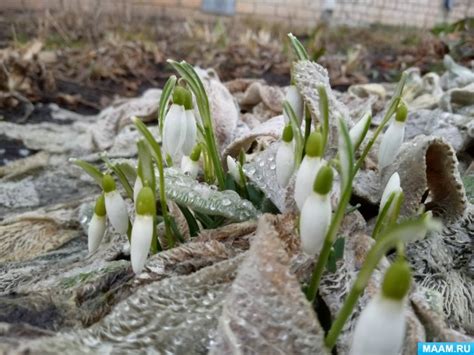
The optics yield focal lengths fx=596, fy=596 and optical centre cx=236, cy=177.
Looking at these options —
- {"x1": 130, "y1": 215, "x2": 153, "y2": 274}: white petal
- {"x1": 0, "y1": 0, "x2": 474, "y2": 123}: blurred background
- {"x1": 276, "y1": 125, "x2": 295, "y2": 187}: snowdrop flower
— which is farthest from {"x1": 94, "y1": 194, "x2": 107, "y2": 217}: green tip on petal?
{"x1": 0, "y1": 0, "x2": 474, "y2": 123}: blurred background

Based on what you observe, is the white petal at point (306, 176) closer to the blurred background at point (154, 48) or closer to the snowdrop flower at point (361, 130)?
the snowdrop flower at point (361, 130)

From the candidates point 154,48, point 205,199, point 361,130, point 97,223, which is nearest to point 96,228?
point 97,223

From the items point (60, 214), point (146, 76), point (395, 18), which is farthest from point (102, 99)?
point (395, 18)

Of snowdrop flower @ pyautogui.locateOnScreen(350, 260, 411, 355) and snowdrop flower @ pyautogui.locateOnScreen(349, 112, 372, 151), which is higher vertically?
snowdrop flower @ pyautogui.locateOnScreen(349, 112, 372, 151)

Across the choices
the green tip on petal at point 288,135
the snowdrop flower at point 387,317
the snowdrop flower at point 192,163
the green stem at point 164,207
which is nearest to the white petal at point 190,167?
the snowdrop flower at point 192,163

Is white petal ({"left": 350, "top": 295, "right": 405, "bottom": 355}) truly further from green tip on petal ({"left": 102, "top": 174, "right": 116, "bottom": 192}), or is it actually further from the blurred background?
the blurred background

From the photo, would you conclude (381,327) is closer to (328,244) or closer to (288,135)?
(328,244)
